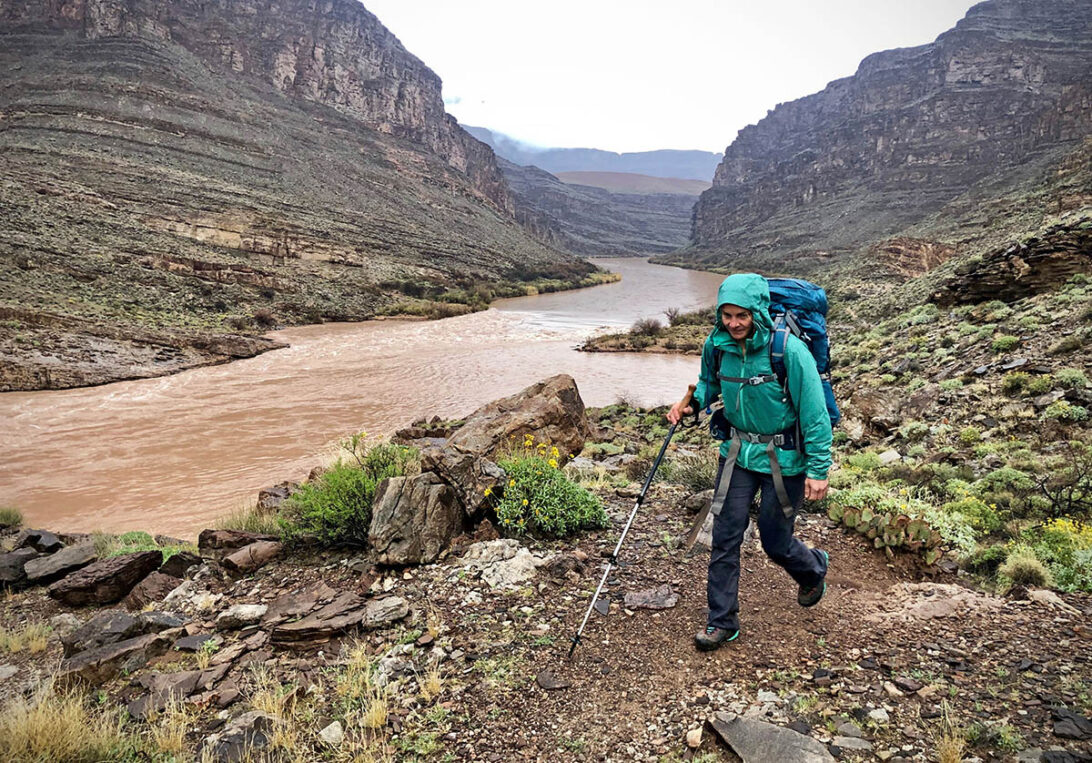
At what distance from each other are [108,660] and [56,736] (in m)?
0.97

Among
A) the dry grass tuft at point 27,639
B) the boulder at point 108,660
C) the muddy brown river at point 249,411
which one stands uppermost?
the boulder at point 108,660

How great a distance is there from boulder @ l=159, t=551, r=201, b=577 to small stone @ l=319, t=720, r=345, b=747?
3.11 metres

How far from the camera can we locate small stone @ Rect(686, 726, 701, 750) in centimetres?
245

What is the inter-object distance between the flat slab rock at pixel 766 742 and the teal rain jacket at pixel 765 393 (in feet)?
3.93

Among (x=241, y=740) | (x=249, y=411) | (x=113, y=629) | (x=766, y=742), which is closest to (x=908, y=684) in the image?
(x=766, y=742)

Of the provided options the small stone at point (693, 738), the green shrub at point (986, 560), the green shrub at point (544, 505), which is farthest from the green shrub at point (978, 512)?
the small stone at point (693, 738)

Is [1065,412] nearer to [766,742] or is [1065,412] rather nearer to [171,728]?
[766,742]

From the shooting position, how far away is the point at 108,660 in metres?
3.39

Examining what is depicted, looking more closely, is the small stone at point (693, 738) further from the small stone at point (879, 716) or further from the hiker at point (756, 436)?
the small stone at point (879, 716)

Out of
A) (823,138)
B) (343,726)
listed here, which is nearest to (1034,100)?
(823,138)

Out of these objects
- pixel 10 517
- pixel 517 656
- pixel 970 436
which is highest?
pixel 970 436

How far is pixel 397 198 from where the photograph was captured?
65062 mm

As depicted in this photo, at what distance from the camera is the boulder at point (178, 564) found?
4902 millimetres

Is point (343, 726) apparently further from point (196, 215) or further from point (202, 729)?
point (196, 215)
